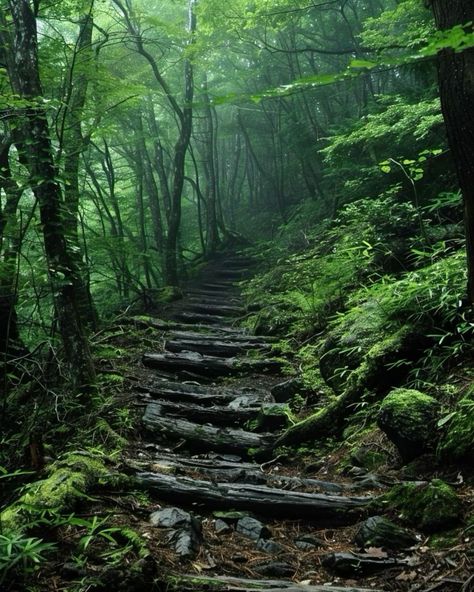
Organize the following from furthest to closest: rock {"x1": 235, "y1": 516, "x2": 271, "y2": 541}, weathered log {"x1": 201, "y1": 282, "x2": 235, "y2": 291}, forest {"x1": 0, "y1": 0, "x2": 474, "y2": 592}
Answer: weathered log {"x1": 201, "y1": 282, "x2": 235, "y2": 291}
rock {"x1": 235, "y1": 516, "x2": 271, "y2": 541}
forest {"x1": 0, "y1": 0, "x2": 474, "y2": 592}

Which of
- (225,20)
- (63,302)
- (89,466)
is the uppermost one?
(225,20)

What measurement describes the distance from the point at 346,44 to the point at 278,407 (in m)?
17.9

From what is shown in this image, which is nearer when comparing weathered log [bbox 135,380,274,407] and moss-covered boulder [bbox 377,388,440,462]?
moss-covered boulder [bbox 377,388,440,462]

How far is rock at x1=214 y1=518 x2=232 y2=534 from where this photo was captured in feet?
10.7

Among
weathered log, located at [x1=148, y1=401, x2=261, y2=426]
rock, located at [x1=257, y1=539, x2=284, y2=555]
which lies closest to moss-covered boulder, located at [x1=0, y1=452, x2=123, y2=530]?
rock, located at [x1=257, y1=539, x2=284, y2=555]

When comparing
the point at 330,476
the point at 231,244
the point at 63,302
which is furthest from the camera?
the point at 231,244

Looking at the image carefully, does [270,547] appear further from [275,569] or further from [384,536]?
[384,536]

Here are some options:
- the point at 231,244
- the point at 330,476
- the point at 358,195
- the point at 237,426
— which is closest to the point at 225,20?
the point at 358,195

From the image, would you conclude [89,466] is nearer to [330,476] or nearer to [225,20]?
[330,476]

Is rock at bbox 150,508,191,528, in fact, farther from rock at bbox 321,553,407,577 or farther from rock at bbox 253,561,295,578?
rock at bbox 321,553,407,577

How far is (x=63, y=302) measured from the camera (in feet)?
18.1

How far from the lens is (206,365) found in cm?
757

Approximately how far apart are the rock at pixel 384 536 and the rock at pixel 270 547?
1.64ft

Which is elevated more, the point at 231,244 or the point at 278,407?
the point at 231,244
